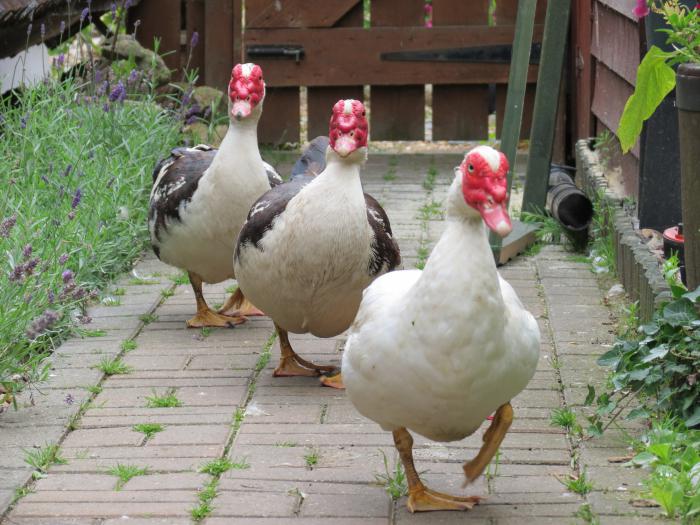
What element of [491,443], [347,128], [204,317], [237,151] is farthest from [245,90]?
[491,443]

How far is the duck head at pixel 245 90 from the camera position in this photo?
213 inches

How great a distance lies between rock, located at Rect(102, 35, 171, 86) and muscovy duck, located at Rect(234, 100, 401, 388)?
4725mm

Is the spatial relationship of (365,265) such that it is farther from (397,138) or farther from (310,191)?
(397,138)

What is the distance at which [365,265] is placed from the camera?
4.65 m

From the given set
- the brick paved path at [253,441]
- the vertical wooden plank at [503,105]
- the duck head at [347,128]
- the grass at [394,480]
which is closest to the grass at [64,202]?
the brick paved path at [253,441]

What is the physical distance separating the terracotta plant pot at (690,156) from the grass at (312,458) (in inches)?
57.0

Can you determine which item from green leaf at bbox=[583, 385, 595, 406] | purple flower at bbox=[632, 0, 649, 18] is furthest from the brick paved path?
purple flower at bbox=[632, 0, 649, 18]

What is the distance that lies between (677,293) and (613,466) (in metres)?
0.66

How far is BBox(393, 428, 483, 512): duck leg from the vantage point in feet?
11.9

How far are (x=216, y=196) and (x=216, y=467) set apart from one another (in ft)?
5.75

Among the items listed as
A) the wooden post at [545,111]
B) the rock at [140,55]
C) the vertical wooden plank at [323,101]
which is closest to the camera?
the wooden post at [545,111]

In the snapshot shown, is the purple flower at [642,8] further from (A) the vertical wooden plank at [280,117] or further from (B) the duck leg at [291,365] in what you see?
(A) the vertical wooden plank at [280,117]

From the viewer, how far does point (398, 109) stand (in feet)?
33.1

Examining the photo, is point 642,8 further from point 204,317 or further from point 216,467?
point 204,317
